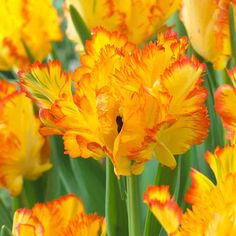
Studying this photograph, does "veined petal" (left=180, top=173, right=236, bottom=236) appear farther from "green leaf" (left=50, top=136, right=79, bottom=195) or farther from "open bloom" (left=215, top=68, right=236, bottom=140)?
"green leaf" (left=50, top=136, right=79, bottom=195)

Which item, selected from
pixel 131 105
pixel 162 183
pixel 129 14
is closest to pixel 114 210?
pixel 162 183

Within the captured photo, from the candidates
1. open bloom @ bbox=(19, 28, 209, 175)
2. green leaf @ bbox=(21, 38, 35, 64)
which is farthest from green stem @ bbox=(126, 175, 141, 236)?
→ green leaf @ bbox=(21, 38, 35, 64)

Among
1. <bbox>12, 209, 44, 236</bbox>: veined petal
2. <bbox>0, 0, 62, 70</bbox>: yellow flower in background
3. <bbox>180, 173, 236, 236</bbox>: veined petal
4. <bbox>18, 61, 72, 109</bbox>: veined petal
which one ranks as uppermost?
<bbox>0, 0, 62, 70</bbox>: yellow flower in background

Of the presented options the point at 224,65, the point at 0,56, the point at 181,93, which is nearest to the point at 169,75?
the point at 181,93

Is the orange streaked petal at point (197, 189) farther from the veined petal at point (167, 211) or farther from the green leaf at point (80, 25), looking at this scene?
the green leaf at point (80, 25)

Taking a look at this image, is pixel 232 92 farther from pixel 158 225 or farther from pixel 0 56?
pixel 0 56

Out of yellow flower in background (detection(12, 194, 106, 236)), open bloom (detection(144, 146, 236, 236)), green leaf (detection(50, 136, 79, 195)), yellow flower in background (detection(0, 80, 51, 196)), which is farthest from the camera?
green leaf (detection(50, 136, 79, 195))

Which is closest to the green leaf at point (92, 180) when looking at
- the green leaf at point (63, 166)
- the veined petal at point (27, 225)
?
the green leaf at point (63, 166)
